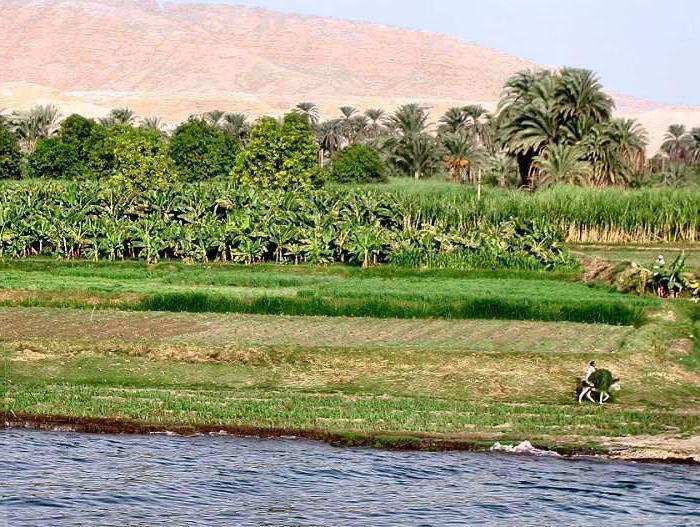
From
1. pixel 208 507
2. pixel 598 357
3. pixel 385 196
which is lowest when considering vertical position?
pixel 208 507

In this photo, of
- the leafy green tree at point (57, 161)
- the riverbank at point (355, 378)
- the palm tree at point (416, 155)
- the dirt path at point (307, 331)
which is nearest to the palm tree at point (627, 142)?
the palm tree at point (416, 155)

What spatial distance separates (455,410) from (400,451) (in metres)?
2.49

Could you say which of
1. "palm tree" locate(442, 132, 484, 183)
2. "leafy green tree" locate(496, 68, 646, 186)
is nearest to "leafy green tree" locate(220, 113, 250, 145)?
"palm tree" locate(442, 132, 484, 183)

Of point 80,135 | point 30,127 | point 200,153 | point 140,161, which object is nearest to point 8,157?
point 80,135

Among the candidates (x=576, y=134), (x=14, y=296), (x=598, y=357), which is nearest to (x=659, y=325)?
(x=598, y=357)

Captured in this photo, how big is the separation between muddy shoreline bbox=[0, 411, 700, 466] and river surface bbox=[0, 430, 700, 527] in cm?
26

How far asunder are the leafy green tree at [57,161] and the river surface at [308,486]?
62591mm

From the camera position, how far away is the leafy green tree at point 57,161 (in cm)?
8150

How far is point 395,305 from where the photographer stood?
3181 centimetres

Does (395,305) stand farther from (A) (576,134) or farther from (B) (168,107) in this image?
(B) (168,107)

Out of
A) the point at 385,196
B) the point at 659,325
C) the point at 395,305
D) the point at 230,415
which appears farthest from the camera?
the point at 385,196

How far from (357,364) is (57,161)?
2351 inches

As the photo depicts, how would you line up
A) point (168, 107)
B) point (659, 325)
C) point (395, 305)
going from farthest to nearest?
point (168, 107)
point (395, 305)
point (659, 325)

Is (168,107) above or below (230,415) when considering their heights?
above
